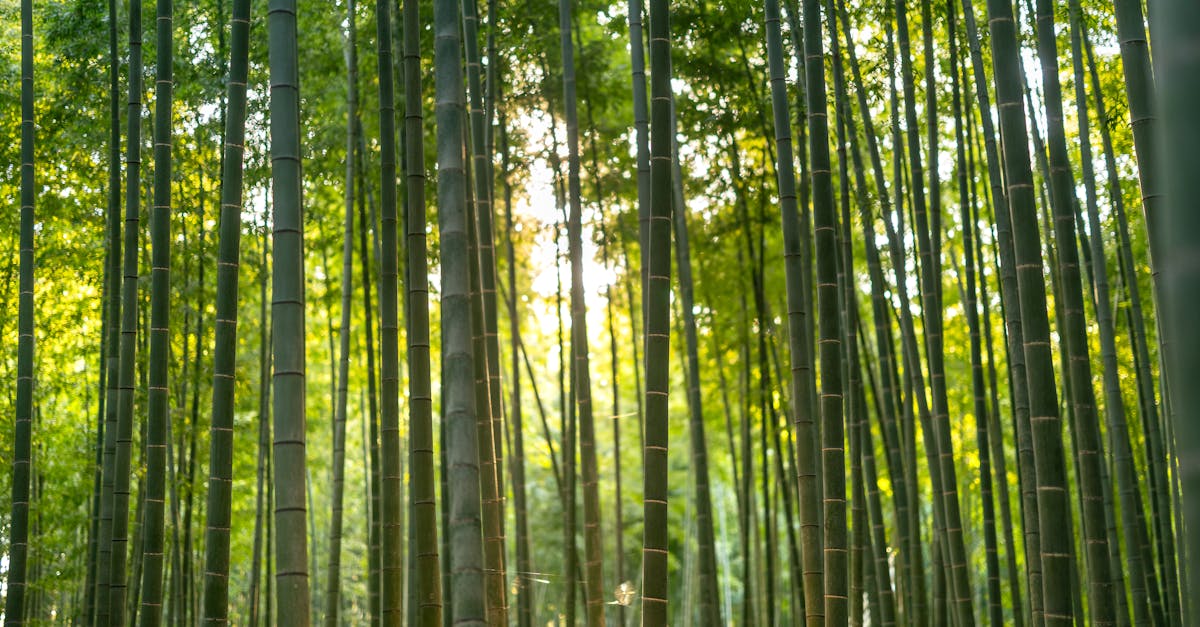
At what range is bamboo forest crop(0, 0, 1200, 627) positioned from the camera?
10.5 feet

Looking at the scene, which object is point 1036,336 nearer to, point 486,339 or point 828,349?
point 828,349

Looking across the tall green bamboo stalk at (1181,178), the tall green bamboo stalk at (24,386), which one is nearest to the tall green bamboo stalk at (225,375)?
the tall green bamboo stalk at (24,386)

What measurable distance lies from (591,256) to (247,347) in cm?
348

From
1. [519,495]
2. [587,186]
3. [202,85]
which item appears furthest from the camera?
[587,186]

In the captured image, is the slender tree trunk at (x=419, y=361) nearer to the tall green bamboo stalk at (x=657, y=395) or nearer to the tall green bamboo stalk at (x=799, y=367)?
the tall green bamboo stalk at (x=657, y=395)

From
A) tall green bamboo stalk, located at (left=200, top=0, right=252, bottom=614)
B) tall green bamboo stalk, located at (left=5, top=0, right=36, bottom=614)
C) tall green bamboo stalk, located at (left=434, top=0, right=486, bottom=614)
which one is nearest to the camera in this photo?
tall green bamboo stalk, located at (left=434, top=0, right=486, bottom=614)

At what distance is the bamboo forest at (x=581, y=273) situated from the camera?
320 cm

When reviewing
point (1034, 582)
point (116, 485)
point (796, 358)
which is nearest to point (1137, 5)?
point (796, 358)

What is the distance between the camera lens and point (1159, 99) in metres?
1.47

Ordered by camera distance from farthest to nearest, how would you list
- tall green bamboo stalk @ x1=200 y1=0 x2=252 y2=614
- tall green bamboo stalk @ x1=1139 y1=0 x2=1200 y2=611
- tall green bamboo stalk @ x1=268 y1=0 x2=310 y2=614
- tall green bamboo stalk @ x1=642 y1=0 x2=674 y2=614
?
tall green bamboo stalk @ x1=642 y1=0 x2=674 y2=614 < tall green bamboo stalk @ x1=200 y1=0 x2=252 y2=614 < tall green bamboo stalk @ x1=268 y1=0 x2=310 y2=614 < tall green bamboo stalk @ x1=1139 y1=0 x2=1200 y2=611

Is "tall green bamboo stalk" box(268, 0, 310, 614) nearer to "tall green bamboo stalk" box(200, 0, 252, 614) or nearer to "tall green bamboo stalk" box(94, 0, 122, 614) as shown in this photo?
"tall green bamboo stalk" box(200, 0, 252, 614)

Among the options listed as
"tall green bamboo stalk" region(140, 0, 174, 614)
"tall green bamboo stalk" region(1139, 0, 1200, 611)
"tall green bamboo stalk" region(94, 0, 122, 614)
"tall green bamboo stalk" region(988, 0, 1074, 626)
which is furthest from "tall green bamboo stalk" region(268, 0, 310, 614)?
"tall green bamboo stalk" region(94, 0, 122, 614)

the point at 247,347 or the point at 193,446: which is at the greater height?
the point at 247,347

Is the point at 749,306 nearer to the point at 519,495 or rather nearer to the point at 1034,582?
the point at 519,495
